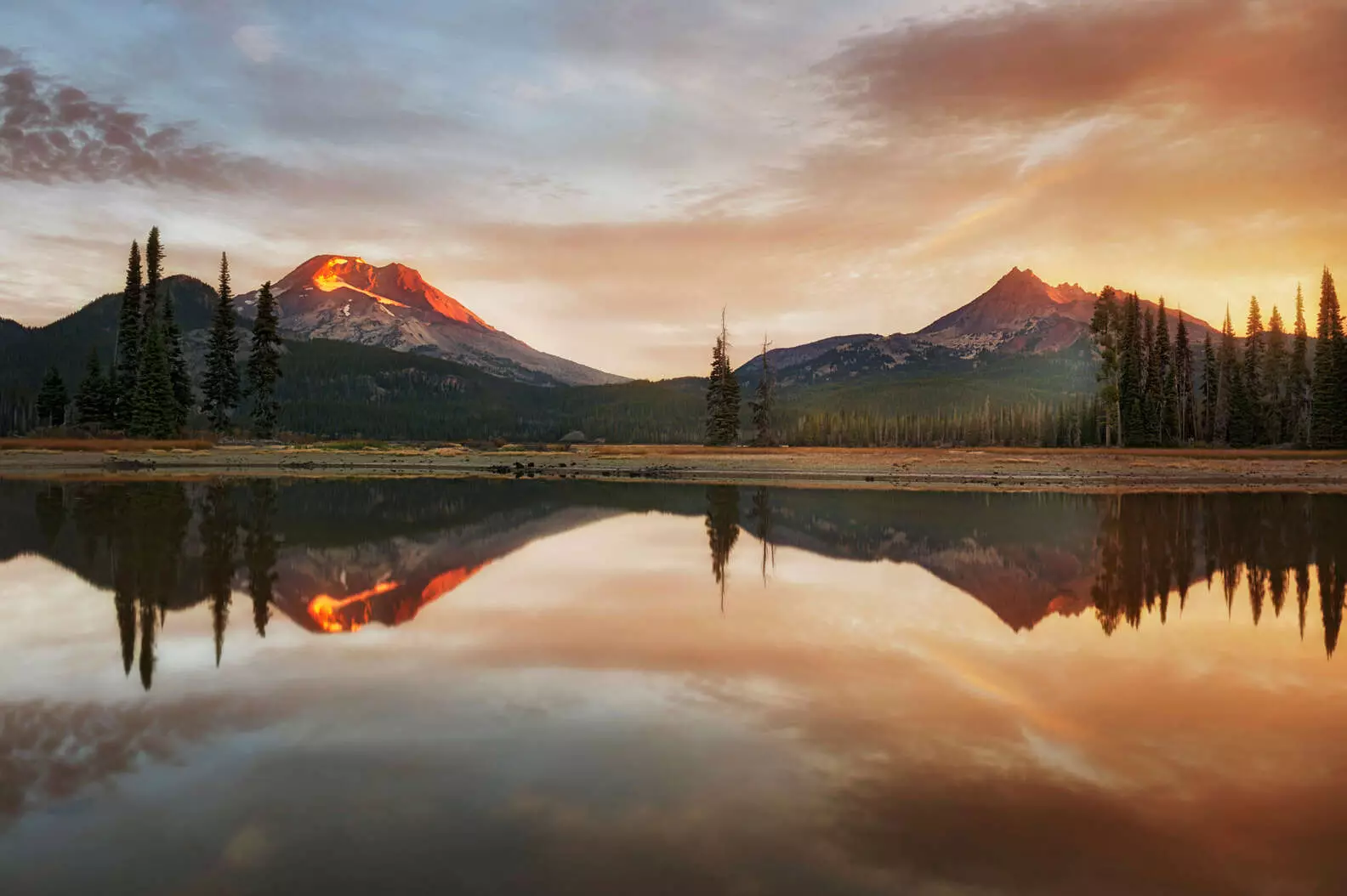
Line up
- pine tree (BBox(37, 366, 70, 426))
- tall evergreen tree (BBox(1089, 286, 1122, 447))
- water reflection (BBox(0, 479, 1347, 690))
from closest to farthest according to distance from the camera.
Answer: water reflection (BBox(0, 479, 1347, 690)), tall evergreen tree (BBox(1089, 286, 1122, 447)), pine tree (BBox(37, 366, 70, 426))

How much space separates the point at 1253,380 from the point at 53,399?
153921 millimetres

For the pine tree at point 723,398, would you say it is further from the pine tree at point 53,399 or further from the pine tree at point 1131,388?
the pine tree at point 53,399

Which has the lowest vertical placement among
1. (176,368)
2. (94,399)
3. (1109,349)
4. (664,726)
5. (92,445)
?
(664,726)

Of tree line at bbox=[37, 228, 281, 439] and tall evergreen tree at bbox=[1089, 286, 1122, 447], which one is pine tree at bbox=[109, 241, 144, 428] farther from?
tall evergreen tree at bbox=[1089, 286, 1122, 447]

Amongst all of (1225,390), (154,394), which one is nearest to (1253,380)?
(1225,390)

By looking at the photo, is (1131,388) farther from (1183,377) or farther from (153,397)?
(153,397)

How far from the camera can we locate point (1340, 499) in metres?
43.5

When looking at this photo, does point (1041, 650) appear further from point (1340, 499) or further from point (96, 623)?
point (1340, 499)

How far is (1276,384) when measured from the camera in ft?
429

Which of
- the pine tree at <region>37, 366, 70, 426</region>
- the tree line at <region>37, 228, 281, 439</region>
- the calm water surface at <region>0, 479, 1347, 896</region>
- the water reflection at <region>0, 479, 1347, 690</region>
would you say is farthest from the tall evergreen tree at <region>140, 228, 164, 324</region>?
the calm water surface at <region>0, 479, 1347, 896</region>

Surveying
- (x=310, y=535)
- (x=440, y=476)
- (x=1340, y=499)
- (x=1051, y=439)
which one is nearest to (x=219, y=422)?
(x=440, y=476)

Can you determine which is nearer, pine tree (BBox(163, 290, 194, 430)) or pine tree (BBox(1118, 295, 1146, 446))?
pine tree (BBox(163, 290, 194, 430))

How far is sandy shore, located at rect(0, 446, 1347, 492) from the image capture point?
60.7 meters

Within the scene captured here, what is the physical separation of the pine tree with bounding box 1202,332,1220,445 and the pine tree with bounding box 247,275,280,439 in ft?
398
